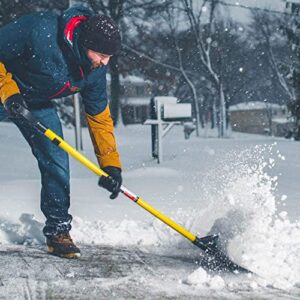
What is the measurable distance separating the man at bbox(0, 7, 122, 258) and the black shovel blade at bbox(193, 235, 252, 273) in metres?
0.67

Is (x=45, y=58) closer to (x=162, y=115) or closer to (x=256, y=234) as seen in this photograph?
(x=256, y=234)

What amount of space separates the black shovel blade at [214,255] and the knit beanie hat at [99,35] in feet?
4.40

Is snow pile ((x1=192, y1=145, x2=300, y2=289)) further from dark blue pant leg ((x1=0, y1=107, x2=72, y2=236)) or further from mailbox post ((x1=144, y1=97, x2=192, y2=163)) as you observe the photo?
mailbox post ((x1=144, y1=97, x2=192, y2=163))

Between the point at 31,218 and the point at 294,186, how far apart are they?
3233mm

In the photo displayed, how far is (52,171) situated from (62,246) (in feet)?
1.78

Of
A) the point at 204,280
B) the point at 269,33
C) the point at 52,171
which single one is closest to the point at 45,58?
the point at 52,171

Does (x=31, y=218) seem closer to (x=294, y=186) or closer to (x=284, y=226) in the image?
(x=284, y=226)

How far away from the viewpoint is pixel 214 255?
3541mm

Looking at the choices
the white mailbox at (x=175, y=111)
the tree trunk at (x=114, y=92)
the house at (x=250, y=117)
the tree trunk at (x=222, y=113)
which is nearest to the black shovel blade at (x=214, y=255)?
the white mailbox at (x=175, y=111)

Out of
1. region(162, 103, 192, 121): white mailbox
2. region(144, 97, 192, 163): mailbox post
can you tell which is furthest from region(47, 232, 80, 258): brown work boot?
region(162, 103, 192, 121): white mailbox

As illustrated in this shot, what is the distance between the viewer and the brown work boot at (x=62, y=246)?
3.65m

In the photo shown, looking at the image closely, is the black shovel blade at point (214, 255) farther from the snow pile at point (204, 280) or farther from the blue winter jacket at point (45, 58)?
the blue winter jacket at point (45, 58)

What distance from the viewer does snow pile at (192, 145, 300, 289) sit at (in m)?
3.13

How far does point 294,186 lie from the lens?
6352mm
